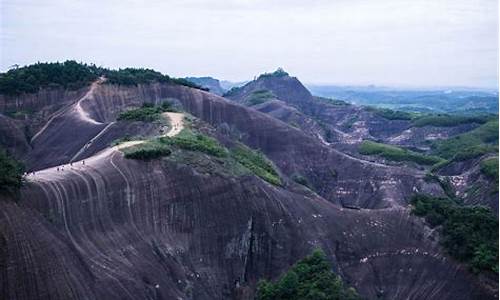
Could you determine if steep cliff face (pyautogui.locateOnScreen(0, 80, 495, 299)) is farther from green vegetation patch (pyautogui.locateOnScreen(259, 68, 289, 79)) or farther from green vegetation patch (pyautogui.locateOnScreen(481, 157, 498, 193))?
green vegetation patch (pyautogui.locateOnScreen(259, 68, 289, 79))

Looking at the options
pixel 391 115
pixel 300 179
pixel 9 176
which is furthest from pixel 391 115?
pixel 9 176

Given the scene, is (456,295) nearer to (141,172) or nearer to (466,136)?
(141,172)

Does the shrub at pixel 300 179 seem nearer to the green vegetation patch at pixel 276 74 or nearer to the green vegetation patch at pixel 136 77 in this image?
the green vegetation patch at pixel 136 77

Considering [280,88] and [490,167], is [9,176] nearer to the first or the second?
[490,167]

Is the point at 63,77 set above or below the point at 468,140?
above

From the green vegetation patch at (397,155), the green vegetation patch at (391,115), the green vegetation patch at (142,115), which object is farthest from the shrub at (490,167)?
the green vegetation patch at (391,115)

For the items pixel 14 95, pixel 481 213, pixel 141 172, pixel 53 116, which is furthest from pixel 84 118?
pixel 481 213
